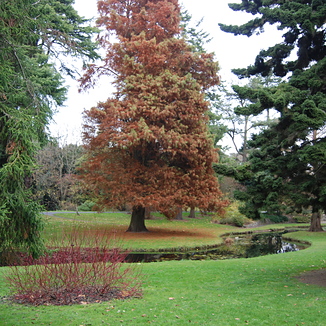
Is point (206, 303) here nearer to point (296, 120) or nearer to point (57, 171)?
point (296, 120)

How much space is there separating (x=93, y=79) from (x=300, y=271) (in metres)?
16.9

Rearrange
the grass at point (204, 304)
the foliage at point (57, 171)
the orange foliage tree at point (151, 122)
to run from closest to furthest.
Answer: the grass at point (204, 304) → the orange foliage tree at point (151, 122) → the foliage at point (57, 171)

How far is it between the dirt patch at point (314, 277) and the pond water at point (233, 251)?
5.47m

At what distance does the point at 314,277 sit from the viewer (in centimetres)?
980

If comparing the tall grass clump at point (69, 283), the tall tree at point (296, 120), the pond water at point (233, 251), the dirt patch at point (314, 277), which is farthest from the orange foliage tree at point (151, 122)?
the tall grass clump at point (69, 283)

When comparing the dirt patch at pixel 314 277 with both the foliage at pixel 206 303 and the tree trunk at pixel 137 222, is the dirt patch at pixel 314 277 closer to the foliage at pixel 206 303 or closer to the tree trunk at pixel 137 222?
the foliage at pixel 206 303

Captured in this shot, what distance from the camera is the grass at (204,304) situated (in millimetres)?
5836

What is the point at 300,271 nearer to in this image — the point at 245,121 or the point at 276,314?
the point at 276,314

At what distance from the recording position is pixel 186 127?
19.4 m

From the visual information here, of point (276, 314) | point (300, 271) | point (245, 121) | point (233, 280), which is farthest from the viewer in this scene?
point (245, 121)

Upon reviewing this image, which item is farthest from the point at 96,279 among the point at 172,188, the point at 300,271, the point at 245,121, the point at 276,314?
the point at 245,121

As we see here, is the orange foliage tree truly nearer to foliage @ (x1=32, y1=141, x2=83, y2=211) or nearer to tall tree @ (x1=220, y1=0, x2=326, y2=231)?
tall tree @ (x1=220, y1=0, x2=326, y2=231)

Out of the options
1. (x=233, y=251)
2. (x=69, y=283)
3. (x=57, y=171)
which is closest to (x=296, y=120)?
(x=69, y=283)

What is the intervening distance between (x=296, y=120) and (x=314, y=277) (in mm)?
4430
